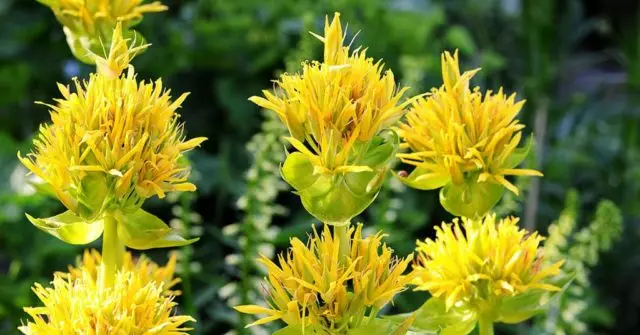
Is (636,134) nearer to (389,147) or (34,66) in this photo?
(34,66)

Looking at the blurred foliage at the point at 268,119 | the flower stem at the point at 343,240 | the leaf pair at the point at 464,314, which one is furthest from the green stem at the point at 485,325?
the blurred foliage at the point at 268,119

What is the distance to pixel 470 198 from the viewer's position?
1.86 feet

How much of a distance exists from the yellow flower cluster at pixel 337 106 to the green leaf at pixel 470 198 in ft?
0.26

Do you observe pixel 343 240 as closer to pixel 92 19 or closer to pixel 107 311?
pixel 107 311

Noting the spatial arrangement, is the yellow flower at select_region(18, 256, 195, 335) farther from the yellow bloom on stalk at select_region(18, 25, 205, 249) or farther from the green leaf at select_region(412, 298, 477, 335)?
the green leaf at select_region(412, 298, 477, 335)

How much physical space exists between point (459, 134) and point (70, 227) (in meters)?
0.22

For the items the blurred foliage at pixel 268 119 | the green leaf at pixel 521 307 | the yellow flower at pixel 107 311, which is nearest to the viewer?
the yellow flower at pixel 107 311

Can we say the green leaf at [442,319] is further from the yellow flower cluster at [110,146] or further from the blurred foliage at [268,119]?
the blurred foliage at [268,119]

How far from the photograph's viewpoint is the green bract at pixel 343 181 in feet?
1.69

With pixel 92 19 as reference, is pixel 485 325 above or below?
below

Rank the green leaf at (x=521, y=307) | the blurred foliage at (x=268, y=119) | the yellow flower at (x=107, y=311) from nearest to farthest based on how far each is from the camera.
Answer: the yellow flower at (x=107, y=311) < the green leaf at (x=521, y=307) < the blurred foliage at (x=268, y=119)

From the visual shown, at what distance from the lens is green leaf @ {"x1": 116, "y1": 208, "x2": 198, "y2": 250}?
554mm

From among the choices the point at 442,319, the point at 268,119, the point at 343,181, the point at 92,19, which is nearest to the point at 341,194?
the point at 343,181

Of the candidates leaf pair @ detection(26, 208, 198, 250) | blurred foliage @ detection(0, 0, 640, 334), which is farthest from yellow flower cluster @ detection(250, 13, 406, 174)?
blurred foliage @ detection(0, 0, 640, 334)
